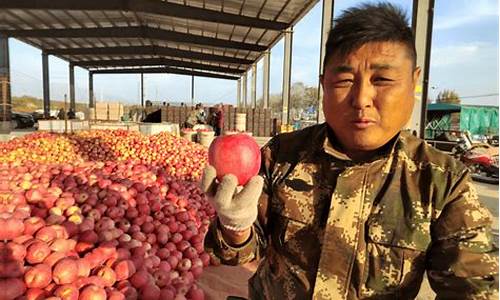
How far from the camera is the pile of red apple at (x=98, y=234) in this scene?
208 cm

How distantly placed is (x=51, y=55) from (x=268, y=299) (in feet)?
105

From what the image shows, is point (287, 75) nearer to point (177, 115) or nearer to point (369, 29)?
point (177, 115)

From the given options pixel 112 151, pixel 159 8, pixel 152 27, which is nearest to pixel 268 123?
pixel 152 27

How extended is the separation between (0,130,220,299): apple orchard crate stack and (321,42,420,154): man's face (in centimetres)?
163

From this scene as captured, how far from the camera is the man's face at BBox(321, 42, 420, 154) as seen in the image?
126 centimetres

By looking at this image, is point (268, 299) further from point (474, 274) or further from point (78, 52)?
point (78, 52)

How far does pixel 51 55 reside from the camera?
28844 mm

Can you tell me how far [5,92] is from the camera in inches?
693

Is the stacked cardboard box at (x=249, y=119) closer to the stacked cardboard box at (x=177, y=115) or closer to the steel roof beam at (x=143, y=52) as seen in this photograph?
the stacked cardboard box at (x=177, y=115)

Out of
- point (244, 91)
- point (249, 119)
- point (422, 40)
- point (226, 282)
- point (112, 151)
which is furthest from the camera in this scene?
point (244, 91)

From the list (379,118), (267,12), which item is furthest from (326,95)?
(267,12)

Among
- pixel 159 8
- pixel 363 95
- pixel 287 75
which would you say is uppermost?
pixel 159 8

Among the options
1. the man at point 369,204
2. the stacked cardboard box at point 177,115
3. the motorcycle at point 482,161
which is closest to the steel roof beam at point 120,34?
the stacked cardboard box at point 177,115

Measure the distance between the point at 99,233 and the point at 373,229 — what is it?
2.03 meters
